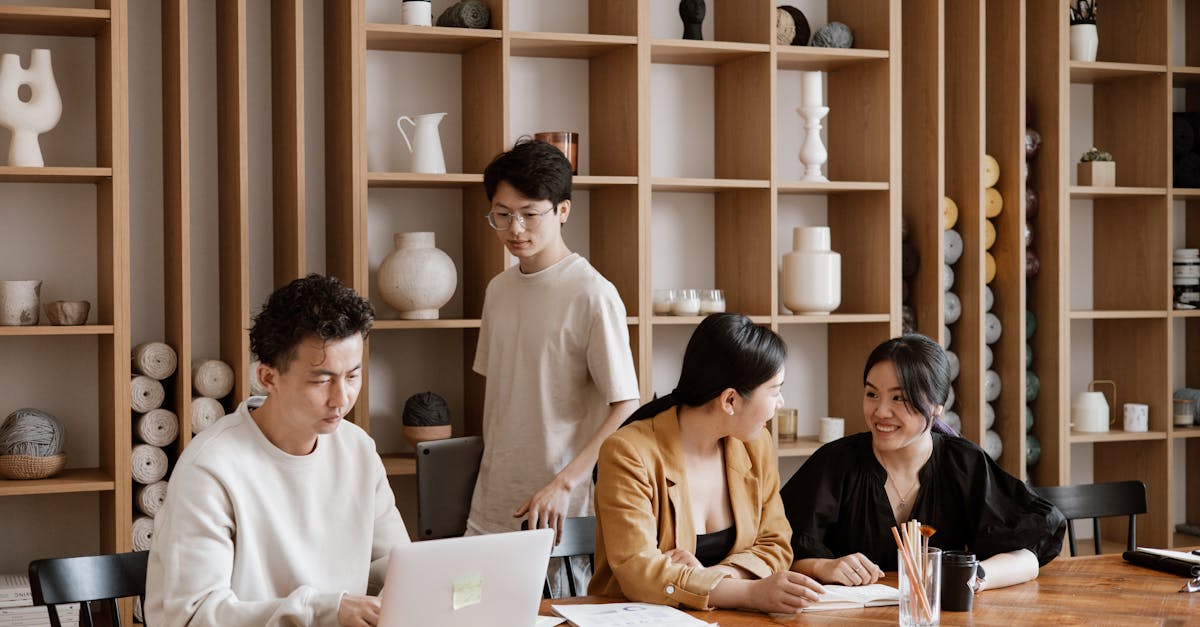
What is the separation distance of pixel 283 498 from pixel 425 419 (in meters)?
1.54

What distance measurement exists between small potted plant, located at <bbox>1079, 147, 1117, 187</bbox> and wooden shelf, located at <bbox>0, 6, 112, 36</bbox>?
10.6ft

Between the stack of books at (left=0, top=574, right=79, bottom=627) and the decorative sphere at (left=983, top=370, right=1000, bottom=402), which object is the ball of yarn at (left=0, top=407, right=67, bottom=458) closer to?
the stack of books at (left=0, top=574, right=79, bottom=627)

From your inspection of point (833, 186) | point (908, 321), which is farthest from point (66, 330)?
point (908, 321)

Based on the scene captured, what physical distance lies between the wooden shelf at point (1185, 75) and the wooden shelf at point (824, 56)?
120 centimetres

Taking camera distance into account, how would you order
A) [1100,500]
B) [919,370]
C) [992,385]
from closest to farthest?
1. [919,370]
2. [1100,500]
3. [992,385]

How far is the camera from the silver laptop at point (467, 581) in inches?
67.5

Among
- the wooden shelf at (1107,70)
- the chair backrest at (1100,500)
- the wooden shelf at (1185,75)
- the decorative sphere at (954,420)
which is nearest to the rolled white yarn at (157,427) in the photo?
the chair backrest at (1100,500)

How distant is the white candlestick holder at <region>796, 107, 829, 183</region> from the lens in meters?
3.97

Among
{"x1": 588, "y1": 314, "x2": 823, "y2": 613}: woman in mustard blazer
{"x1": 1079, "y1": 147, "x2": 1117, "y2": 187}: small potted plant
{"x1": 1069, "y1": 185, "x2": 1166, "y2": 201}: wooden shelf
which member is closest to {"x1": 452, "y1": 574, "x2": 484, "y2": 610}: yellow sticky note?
{"x1": 588, "y1": 314, "x2": 823, "y2": 613}: woman in mustard blazer

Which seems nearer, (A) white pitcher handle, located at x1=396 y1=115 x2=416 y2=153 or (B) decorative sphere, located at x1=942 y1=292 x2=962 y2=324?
(A) white pitcher handle, located at x1=396 y1=115 x2=416 y2=153

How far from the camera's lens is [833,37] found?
13.3 ft

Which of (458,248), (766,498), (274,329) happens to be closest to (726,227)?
(458,248)

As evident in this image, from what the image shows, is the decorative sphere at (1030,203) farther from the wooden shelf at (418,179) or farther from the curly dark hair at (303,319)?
the curly dark hair at (303,319)

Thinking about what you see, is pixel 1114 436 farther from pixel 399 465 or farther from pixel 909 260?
pixel 399 465
